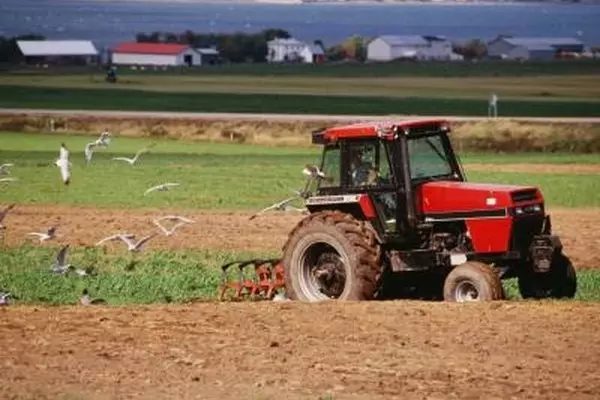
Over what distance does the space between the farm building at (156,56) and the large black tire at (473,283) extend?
134970mm

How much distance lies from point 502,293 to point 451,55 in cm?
16164

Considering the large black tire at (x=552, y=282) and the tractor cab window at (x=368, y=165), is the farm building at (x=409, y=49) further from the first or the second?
Result: the tractor cab window at (x=368, y=165)

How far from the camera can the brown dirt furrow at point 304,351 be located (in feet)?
51.1

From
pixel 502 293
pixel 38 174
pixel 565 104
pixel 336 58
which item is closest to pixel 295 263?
pixel 502 293

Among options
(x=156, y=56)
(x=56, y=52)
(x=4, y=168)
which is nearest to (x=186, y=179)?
(x=4, y=168)

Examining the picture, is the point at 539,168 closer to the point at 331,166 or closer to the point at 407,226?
the point at 331,166

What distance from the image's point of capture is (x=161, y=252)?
89.6 feet

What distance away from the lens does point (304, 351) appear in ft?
56.6

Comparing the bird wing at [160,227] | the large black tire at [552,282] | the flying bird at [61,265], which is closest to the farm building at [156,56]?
the bird wing at [160,227]

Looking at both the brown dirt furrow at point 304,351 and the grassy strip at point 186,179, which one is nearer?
the brown dirt furrow at point 304,351

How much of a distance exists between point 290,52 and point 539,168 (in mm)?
122066

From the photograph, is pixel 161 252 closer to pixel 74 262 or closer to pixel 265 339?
pixel 74 262

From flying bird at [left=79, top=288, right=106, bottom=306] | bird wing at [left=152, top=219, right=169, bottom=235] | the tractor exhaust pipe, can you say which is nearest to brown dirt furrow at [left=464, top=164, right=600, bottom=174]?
bird wing at [left=152, top=219, right=169, bottom=235]

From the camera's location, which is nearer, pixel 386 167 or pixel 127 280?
pixel 386 167
